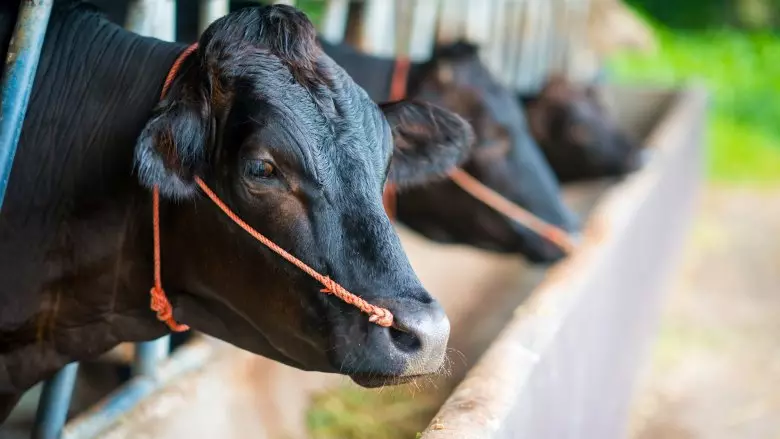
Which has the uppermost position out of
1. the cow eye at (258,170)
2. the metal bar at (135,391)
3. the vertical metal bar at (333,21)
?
the cow eye at (258,170)

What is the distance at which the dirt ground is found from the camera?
15.2 feet

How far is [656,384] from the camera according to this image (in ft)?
16.4

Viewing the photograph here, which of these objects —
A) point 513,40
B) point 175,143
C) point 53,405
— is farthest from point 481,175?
point 513,40

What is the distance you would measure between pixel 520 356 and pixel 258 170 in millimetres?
946

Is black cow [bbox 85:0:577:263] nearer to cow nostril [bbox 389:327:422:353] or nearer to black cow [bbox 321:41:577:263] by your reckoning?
black cow [bbox 321:41:577:263]

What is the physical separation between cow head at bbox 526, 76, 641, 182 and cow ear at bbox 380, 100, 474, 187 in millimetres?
3355

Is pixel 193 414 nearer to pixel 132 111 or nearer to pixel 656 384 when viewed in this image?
pixel 132 111

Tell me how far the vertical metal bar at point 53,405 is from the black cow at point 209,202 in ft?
0.71

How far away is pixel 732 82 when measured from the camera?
1472 centimetres

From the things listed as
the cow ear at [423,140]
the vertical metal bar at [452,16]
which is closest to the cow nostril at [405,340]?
the cow ear at [423,140]

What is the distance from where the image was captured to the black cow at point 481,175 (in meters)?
4.07

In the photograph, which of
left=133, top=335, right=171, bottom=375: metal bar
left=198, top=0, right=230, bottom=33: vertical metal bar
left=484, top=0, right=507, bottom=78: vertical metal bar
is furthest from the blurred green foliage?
left=133, top=335, right=171, bottom=375: metal bar

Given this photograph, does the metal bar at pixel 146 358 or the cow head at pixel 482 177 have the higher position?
the cow head at pixel 482 177

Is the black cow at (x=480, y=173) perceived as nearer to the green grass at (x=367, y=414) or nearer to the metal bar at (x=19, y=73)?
the green grass at (x=367, y=414)
